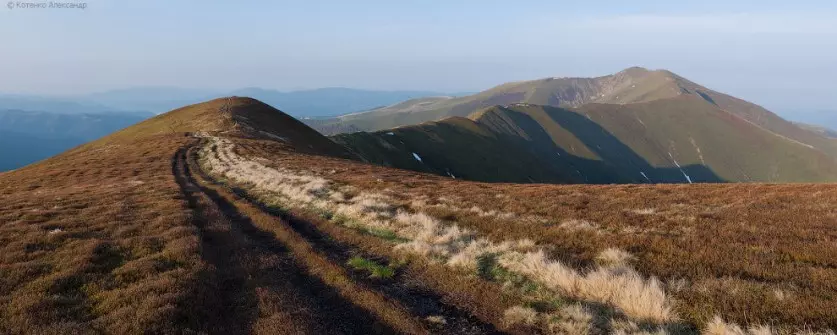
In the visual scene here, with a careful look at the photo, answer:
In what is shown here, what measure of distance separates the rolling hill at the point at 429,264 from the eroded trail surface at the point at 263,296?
6cm

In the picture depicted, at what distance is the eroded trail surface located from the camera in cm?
894

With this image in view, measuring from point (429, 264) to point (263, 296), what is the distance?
524cm

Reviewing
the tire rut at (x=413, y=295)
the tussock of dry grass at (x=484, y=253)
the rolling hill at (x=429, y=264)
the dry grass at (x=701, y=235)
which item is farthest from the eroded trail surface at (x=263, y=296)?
the dry grass at (x=701, y=235)

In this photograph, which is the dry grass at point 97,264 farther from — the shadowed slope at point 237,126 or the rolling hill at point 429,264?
the shadowed slope at point 237,126

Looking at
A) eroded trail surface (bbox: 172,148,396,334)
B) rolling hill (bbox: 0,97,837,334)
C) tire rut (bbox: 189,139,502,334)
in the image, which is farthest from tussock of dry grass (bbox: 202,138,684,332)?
Answer: eroded trail surface (bbox: 172,148,396,334)

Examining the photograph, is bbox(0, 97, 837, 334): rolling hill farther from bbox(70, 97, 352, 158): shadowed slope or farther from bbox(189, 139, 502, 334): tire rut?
bbox(70, 97, 352, 158): shadowed slope

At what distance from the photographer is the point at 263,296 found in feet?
34.3

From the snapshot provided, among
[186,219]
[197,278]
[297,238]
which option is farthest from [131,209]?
[197,278]

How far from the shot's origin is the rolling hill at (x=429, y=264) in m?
8.73

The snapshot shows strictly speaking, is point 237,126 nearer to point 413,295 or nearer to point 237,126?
point 237,126

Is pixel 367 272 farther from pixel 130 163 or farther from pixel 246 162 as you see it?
pixel 130 163

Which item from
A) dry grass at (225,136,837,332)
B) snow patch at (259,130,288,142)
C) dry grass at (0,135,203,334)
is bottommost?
snow patch at (259,130,288,142)

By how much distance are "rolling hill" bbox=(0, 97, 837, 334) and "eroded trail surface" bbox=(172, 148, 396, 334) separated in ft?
0.20

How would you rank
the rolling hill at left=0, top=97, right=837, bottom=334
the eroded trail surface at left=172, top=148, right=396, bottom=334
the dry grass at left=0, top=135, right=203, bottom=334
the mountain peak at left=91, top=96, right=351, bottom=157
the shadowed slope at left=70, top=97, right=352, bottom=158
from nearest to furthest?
the rolling hill at left=0, top=97, right=837, bottom=334 → the eroded trail surface at left=172, top=148, right=396, bottom=334 → the dry grass at left=0, top=135, right=203, bottom=334 → the mountain peak at left=91, top=96, right=351, bottom=157 → the shadowed slope at left=70, top=97, right=352, bottom=158
